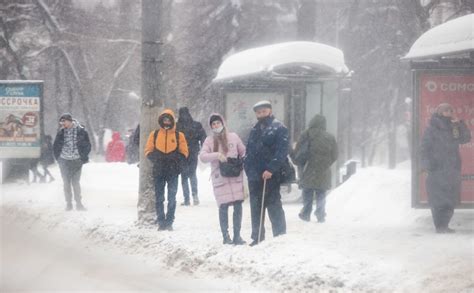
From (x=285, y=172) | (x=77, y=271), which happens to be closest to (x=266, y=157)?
(x=285, y=172)

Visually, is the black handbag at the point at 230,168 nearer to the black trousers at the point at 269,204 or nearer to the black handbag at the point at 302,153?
the black trousers at the point at 269,204

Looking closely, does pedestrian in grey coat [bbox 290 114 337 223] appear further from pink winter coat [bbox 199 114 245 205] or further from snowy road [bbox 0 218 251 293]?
snowy road [bbox 0 218 251 293]

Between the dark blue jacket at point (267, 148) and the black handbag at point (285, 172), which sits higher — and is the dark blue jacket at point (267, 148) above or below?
above

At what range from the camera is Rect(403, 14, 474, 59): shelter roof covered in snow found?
10.5m

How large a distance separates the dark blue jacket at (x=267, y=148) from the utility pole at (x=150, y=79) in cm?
257

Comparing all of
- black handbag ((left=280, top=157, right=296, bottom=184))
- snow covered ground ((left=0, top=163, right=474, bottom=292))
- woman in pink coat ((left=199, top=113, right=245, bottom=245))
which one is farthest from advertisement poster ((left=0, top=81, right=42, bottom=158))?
black handbag ((left=280, top=157, right=296, bottom=184))

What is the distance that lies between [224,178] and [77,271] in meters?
2.02

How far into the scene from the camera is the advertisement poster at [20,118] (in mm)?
18547

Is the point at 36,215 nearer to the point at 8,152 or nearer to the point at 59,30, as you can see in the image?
the point at 8,152

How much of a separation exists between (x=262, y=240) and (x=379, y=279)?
245 cm

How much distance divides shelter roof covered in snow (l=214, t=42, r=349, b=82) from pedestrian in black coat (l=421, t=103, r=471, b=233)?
16.0 feet

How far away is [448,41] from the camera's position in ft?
35.4

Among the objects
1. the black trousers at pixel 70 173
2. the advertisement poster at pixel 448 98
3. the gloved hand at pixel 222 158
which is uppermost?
the advertisement poster at pixel 448 98

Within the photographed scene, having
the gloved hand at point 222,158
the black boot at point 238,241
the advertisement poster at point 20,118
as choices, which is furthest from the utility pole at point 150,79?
the advertisement poster at point 20,118
